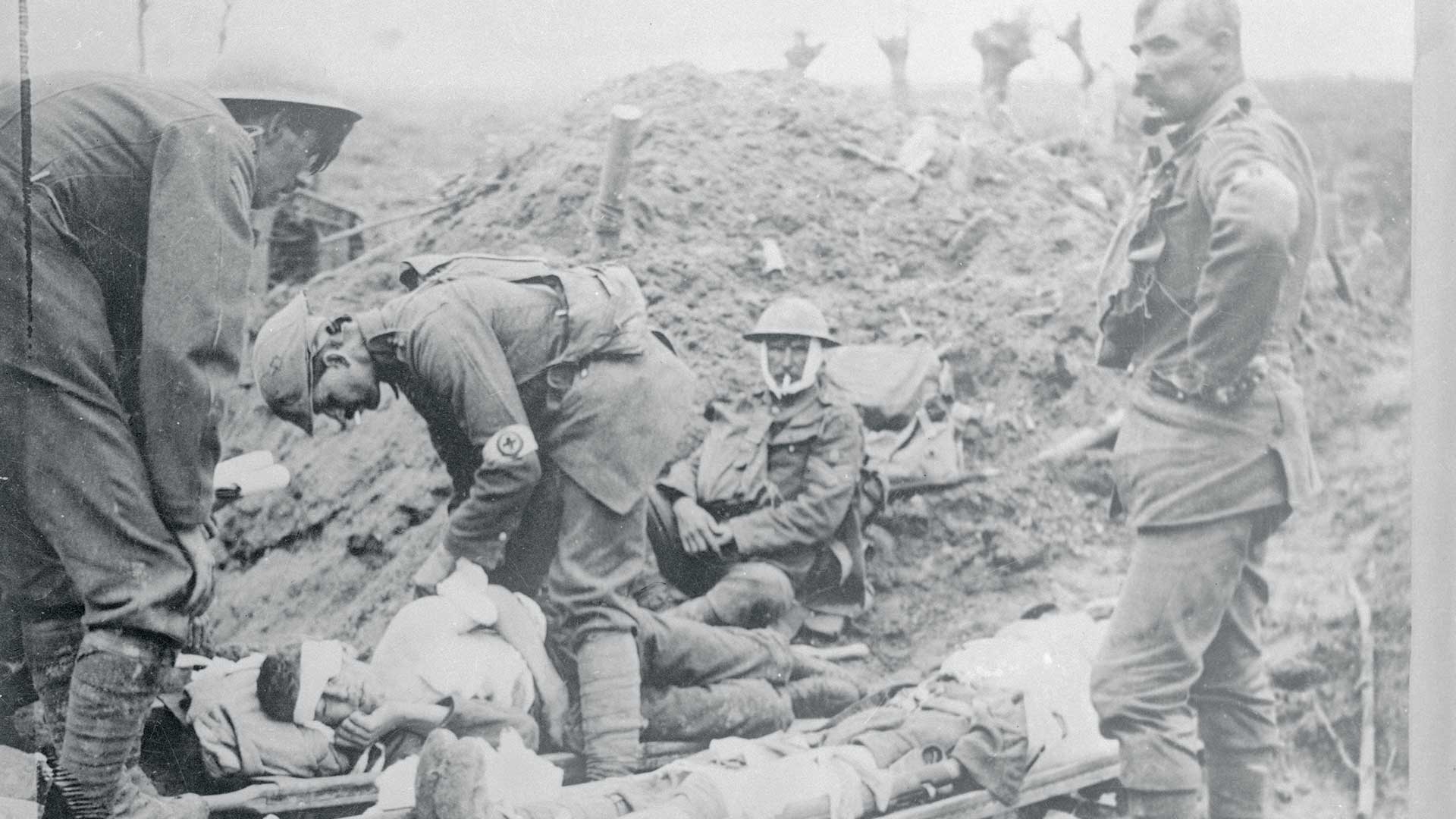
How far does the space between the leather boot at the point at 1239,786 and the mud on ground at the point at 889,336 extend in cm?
13

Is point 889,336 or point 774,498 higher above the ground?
point 889,336

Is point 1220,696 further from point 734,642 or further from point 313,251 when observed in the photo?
point 313,251

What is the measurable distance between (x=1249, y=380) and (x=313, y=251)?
9.36 feet

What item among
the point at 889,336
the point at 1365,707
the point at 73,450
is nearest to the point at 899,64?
the point at 889,336

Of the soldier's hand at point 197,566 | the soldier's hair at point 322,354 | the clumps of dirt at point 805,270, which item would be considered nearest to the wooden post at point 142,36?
the clumps of dirt at point 805,270

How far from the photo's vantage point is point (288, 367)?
383cm

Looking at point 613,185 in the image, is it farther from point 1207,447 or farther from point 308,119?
point 1207,447

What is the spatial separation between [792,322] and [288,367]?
1.55 meters

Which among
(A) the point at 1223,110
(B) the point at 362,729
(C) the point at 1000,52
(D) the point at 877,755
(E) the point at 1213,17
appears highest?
(E) the point at 1213,17

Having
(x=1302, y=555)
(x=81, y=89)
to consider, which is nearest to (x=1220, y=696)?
(x=1302, y=555)

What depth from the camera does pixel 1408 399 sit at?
443cm

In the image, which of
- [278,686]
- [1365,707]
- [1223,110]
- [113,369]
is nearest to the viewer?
[113,369]

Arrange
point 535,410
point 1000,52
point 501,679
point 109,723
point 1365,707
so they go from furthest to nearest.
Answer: point 1000,52 → point 1365,707 → point 535,410 → point 501,679 → point 109,723

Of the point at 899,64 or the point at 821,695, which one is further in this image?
the point at 899,64
